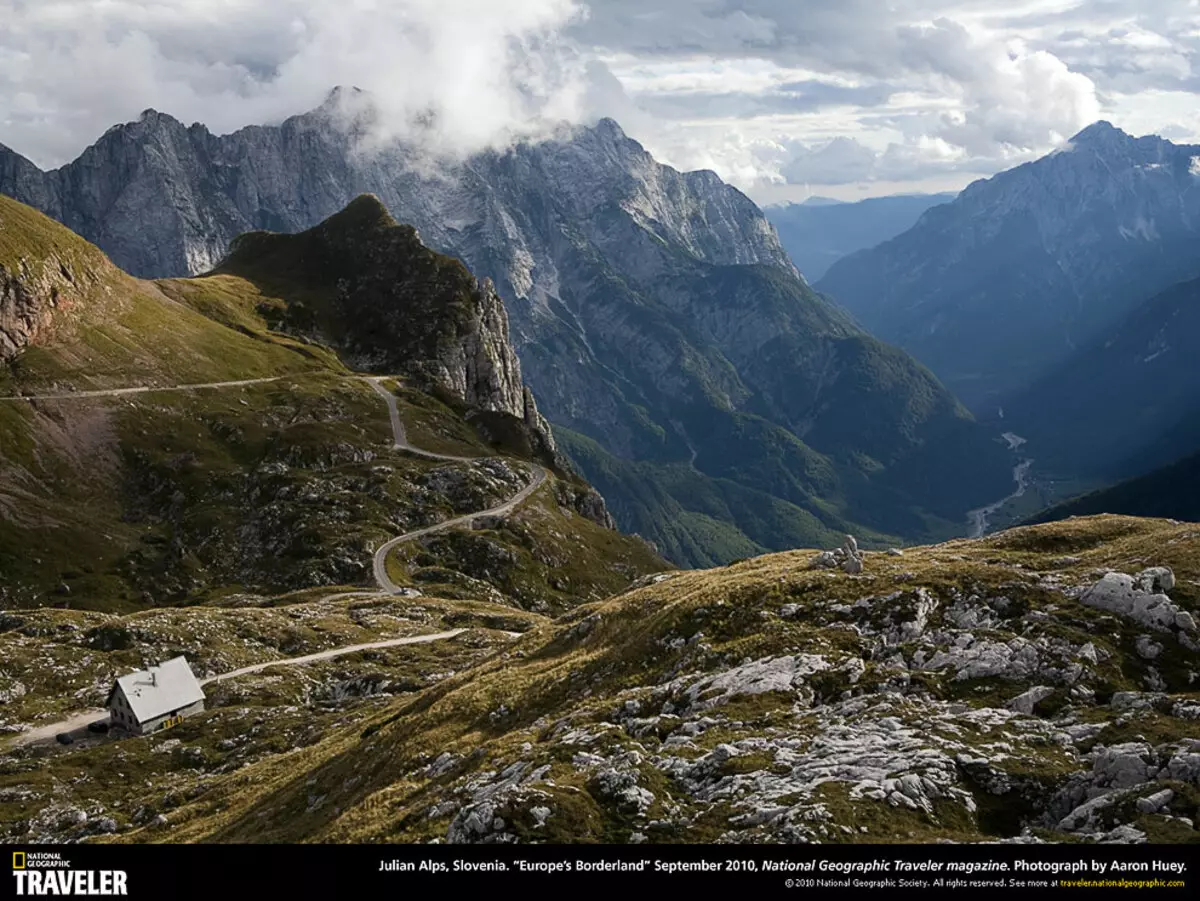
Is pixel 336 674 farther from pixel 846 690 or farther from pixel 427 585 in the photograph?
pixel 846 690

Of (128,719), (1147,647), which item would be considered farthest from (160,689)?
(1147,647)

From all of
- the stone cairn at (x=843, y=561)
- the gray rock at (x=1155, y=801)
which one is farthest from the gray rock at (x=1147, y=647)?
the stone cairn at (x=843, y=561)

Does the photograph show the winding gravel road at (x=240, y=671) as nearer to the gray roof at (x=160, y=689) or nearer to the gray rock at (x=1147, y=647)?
the gray roof at (x=160, y=689)

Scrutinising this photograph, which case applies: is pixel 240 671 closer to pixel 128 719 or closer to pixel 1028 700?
pixel 128 719

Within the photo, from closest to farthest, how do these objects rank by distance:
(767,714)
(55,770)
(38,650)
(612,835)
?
1. (612,835)
2. (767,714)
3. (55,770)
4. (38,650)

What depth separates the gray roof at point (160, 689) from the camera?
91.2 metres

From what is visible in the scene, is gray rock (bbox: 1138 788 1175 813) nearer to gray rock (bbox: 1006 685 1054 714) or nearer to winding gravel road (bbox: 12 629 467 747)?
gray rock (bbox: 1006 685 1054 714)

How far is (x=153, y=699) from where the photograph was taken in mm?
92562

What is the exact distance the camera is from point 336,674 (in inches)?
4304
